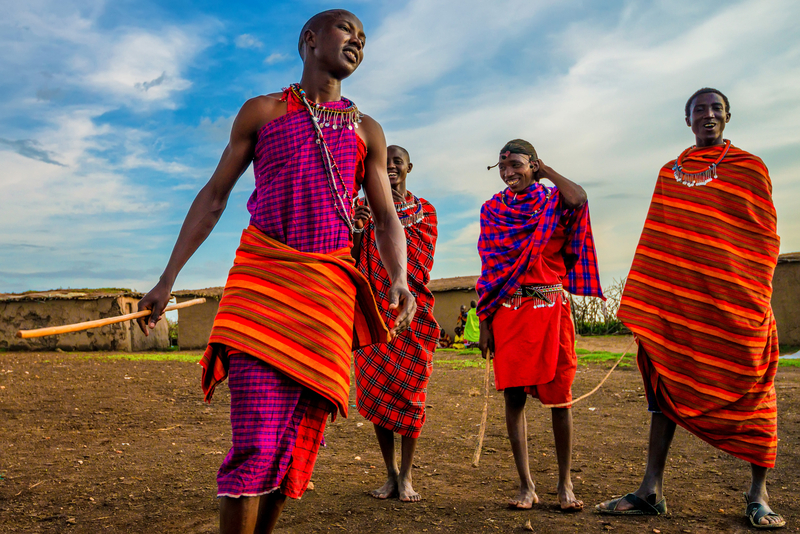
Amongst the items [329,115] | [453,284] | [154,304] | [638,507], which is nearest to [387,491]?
[638,507]

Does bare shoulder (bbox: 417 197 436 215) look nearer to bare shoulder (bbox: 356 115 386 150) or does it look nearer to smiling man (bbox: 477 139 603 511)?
smiling man (bbox: 477 139 603 511)

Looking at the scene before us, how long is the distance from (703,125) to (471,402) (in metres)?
5.04

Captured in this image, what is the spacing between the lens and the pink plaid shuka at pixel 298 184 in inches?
95.9

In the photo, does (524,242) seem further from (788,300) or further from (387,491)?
(788,300)

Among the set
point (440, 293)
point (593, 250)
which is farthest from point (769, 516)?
point (440, 293)

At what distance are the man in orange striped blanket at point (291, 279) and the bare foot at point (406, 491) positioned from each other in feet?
6.42

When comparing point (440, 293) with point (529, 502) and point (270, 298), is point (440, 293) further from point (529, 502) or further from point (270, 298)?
point (270, 298)

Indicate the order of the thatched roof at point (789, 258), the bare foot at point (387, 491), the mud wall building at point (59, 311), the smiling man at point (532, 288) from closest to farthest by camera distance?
the smiling man at point (532, 288) < the bare foot at point (387, 491) < the thatched roof at point (789, 258) < the mud wall building at point (59, 311)

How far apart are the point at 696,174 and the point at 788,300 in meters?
15.1

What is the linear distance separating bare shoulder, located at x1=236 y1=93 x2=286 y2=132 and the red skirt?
2379 mm

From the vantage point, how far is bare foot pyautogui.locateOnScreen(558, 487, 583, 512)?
13.1ft

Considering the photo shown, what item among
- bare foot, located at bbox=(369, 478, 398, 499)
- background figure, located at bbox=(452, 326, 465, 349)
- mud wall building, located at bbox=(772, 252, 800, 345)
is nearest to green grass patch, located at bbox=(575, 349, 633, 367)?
background figure, located at bbox=(452, 326, 465, 349)

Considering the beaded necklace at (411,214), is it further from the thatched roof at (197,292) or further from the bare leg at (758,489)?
the thatched roof at (197,292)

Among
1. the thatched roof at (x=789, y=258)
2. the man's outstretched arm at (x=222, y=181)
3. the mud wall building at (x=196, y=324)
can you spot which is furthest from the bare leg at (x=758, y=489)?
the mud wall building at (x=196, y=324)
